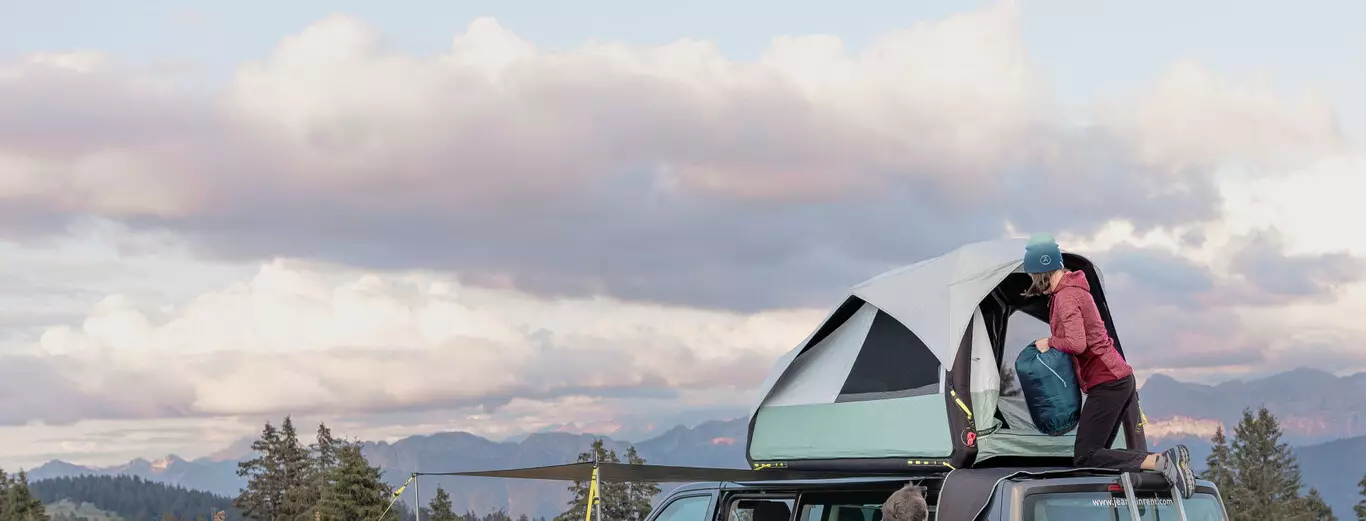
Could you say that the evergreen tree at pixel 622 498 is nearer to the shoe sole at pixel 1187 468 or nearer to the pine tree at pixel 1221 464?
the pine tree at pixel 1221 464

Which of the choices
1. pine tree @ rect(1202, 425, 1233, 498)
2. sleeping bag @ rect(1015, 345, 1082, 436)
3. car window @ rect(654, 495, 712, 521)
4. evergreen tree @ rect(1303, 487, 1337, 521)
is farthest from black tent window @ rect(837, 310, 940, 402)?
evergreen tree @ rect(1303, 487, 1337, 521)

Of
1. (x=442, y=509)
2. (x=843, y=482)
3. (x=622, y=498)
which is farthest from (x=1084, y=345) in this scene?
(x=442, y=509)

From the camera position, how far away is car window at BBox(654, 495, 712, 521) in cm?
1001

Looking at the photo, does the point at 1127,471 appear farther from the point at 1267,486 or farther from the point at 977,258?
the point at 1267,486

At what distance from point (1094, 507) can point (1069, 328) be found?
1.61m

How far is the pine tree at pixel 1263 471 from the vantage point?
83.1 metres

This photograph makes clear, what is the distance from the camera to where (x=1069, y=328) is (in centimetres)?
855

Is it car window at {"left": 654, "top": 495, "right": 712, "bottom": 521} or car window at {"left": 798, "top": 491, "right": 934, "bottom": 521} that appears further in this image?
car window at {"left": 654, "top": 495, "right": 712, "bottom": 521}

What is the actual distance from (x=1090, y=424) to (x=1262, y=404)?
9800 cm

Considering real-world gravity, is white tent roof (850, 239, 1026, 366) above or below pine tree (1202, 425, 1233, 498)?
above

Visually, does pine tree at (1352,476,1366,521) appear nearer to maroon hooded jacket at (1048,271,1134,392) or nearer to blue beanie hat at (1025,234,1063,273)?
maroon hooded jacket at (1048,271,1134,392)

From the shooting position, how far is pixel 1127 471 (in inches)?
294

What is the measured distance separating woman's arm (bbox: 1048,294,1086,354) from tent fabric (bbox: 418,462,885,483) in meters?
1.86

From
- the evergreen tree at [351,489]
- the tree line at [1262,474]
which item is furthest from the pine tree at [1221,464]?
the evergreen tree at [351,489]
